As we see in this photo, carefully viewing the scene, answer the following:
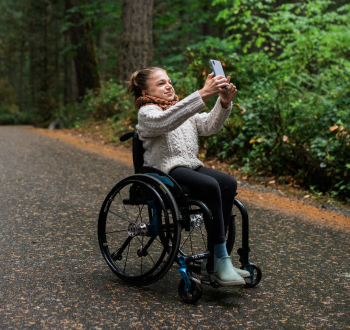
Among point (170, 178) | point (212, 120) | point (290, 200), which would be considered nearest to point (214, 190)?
point (170, 178)

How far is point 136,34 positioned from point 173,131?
344 inches

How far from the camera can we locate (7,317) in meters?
2.23

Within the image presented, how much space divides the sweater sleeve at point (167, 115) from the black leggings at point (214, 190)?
296 millimetres

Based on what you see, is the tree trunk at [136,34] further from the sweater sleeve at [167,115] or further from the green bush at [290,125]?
the sweater sleeve at [167,115]

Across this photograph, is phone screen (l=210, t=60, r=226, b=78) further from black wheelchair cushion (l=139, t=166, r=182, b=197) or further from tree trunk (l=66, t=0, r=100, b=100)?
tree trunk (l=66, t=0, r=100, b=100)

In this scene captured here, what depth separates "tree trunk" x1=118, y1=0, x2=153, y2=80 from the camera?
35.5 ft

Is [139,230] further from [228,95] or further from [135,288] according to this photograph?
[228,95]

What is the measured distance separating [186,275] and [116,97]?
9.70m

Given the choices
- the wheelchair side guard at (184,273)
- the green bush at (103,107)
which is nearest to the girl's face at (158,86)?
the wheelchair side guard at (184,273)

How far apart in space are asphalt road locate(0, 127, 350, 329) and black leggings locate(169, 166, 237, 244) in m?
0.48

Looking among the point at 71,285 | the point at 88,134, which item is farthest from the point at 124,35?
the point at 71,285

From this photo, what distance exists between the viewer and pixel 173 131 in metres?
2.84

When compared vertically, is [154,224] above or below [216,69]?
below

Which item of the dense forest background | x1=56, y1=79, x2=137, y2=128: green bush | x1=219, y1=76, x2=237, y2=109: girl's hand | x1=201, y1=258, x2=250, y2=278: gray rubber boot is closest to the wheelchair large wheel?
x1=201, y1=258, x2=250, y2=278: gray rubber boot
